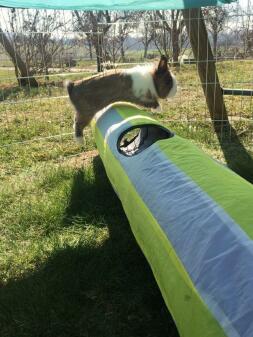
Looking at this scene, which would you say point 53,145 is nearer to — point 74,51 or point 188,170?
point 74,51

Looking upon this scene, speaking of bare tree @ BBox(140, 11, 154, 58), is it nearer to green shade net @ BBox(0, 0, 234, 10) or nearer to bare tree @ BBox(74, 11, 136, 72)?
bare tree @ BBox(74, 11, 136, 72)

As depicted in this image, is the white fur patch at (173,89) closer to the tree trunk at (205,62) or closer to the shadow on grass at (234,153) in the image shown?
the tree trunk at (205,62)

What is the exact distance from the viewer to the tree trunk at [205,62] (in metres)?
5.03

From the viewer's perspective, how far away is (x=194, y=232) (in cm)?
168

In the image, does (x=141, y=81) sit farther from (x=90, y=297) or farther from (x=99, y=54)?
(x=90, y=297)

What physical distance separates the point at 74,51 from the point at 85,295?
3350mm

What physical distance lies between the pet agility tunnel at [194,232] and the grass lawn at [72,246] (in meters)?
0.48

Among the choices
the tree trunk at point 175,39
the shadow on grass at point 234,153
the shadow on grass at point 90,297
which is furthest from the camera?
the tree trunk at point 175,39

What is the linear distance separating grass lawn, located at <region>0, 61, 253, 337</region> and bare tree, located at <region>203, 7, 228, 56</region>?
114 centimetres

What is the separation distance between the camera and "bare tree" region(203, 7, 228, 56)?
4.80 meters

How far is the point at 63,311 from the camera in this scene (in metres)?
2.41

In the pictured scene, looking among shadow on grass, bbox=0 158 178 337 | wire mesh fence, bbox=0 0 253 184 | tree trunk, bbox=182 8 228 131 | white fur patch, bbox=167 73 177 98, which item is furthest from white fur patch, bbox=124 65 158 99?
shadow on grass, bbox=0 158 178 337

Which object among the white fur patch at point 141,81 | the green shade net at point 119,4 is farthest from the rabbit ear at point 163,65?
the green shade net at point 119,4

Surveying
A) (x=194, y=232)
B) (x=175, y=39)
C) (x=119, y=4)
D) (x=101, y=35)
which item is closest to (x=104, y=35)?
(x=101, y=35)
